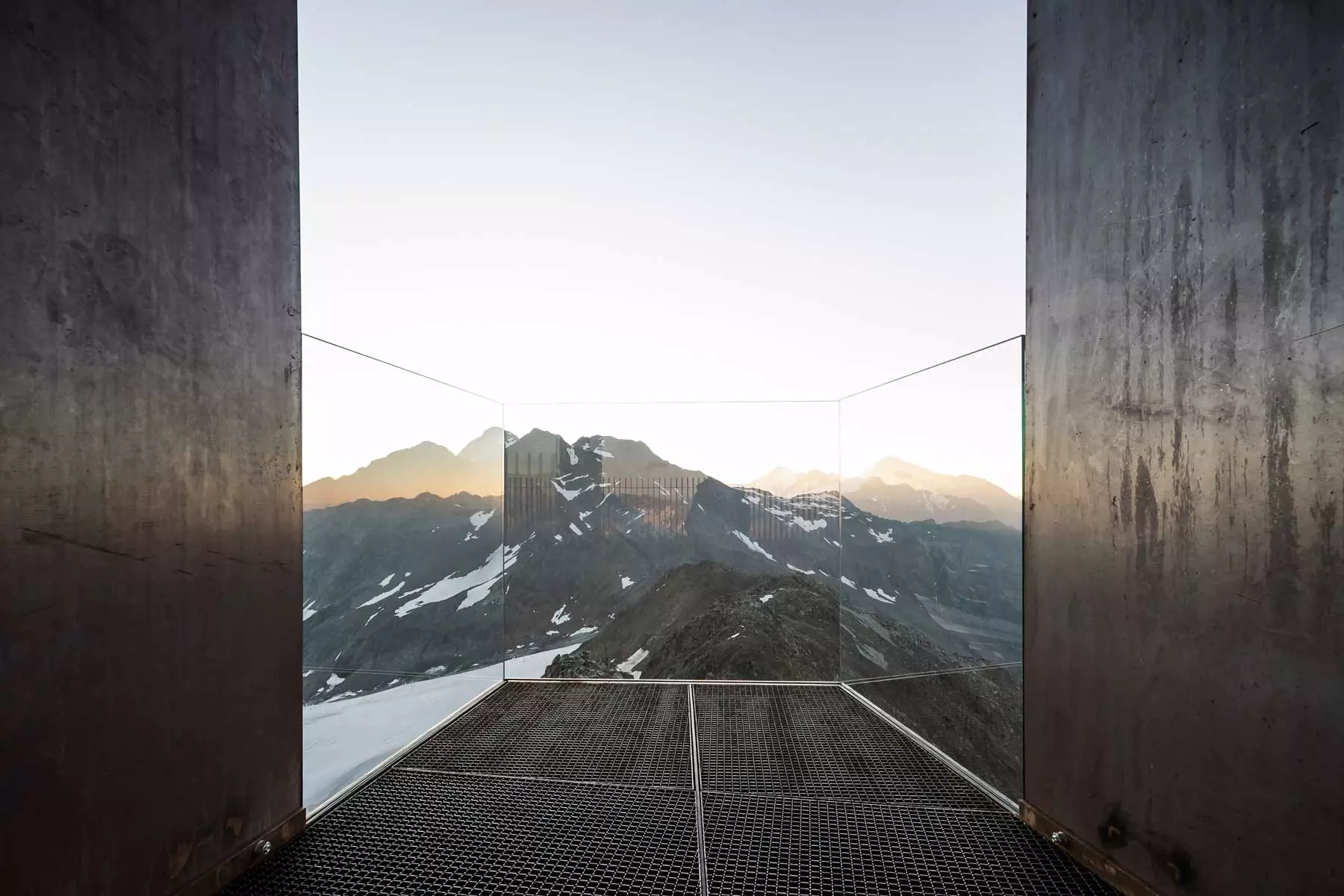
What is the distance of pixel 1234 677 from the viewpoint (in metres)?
1.26

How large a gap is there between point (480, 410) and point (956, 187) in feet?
9.46

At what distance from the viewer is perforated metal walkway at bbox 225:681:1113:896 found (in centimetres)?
157

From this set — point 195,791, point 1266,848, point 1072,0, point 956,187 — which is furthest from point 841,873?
point 956,187

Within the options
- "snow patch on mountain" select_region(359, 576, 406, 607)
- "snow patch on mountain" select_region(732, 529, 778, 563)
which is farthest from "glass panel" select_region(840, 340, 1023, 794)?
"snow patch on mountain" select_region(359, 576, 406, 607)

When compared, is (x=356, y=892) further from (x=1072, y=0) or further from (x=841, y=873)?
(x=1072, y=0)

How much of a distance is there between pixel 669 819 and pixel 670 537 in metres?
→ 1.87

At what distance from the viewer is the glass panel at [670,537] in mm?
3406

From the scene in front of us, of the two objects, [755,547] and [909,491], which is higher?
[909,491]

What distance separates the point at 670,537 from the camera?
11.9ft

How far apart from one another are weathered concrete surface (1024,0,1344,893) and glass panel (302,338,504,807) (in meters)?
2.36

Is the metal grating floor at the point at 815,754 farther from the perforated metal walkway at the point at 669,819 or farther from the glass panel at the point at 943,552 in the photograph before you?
the glass panel at the point at 943,552

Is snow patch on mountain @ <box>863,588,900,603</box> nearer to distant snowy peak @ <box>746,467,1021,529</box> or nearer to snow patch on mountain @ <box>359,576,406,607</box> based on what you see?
distant snowy peak @ <box>746,467,1021,529</box>

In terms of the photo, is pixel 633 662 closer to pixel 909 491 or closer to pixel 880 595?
pixel 880 595

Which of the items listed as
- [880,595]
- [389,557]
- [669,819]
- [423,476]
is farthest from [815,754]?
[423,476]
